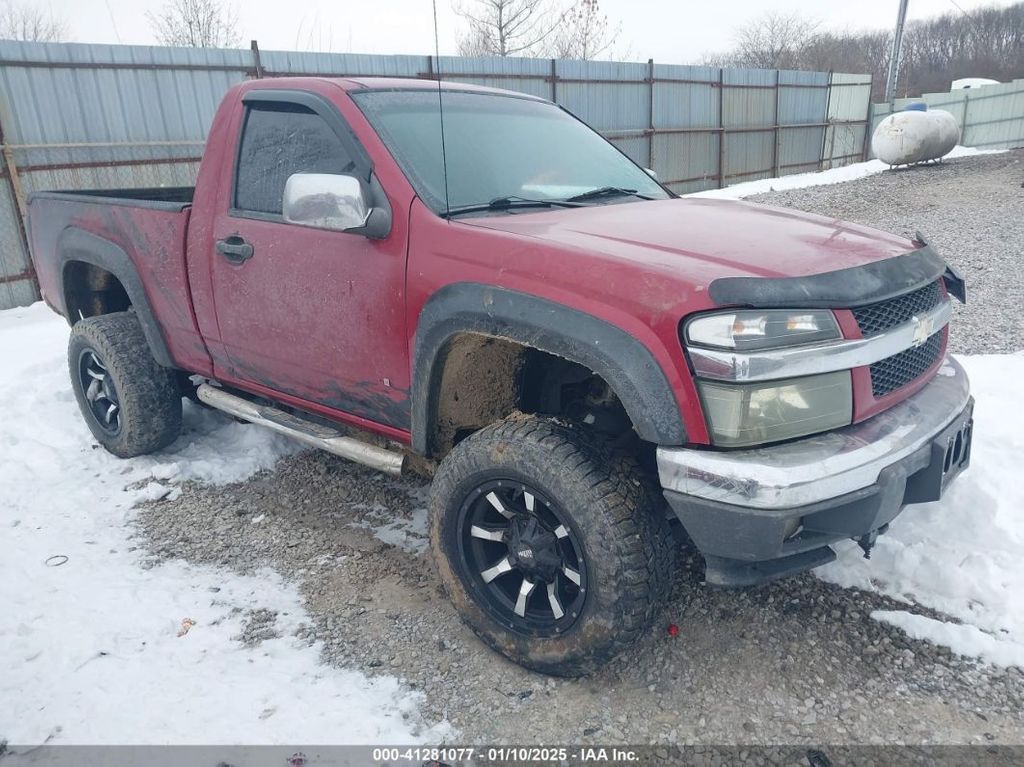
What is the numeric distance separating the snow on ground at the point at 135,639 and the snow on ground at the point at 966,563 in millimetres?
1807

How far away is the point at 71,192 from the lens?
4.53m

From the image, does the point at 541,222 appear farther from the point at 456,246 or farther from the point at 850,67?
the point at 850,67

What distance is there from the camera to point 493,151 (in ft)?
10.4

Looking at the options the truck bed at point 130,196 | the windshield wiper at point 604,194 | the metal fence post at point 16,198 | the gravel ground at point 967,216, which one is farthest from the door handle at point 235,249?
the metal fence post at point 16,198

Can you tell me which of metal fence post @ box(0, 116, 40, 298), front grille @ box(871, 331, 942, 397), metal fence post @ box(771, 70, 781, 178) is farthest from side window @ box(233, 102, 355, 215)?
metal fence post @ box(771, 70, 781, 178)

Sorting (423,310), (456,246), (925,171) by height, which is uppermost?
(456,246)

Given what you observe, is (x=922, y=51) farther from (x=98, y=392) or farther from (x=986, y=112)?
(x=98, y=392)

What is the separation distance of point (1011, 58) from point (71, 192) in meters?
56.9

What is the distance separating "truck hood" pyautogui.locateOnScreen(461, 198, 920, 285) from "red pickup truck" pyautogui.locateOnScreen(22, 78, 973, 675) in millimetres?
16

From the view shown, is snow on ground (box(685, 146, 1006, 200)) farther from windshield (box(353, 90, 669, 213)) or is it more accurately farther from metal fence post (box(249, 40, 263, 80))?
windshield (box(353, 90, 669, 213))

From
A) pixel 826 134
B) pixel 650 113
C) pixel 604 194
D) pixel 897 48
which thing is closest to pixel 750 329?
pixel 604 194

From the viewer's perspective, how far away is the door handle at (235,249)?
327 cm

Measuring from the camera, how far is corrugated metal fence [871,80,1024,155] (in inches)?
930

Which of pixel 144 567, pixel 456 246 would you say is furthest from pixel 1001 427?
pixel 144 567
